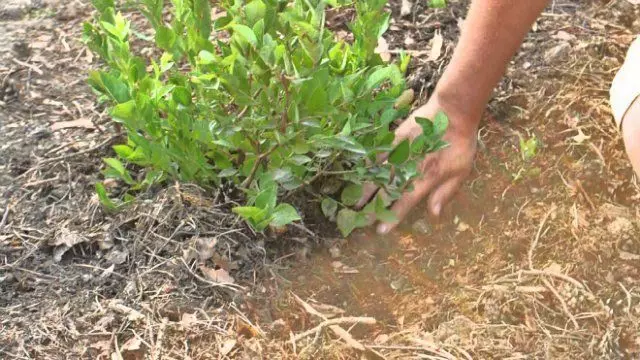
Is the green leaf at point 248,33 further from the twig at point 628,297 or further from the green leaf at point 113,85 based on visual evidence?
the twig at point 628,297

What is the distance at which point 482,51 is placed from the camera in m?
1.81

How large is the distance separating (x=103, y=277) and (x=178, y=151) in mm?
315

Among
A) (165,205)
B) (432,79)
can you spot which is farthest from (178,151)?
(432,79)

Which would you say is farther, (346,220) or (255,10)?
(346,220)

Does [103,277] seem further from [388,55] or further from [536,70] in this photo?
[536,70]

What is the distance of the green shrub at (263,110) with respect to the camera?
147cm

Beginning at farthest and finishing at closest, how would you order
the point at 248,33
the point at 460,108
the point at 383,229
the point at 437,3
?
the point at 437,3 < the point at 460,108 < the point at 383,229 < the point at 248,33

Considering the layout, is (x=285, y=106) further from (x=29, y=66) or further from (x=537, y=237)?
(x=29, y=66)

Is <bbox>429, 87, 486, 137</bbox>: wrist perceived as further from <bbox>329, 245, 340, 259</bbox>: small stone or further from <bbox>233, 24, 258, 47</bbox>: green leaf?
<bbox>233, 24, 258, 47</bbox>: green leaf

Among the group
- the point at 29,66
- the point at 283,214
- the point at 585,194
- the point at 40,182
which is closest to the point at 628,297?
the point at 585,194

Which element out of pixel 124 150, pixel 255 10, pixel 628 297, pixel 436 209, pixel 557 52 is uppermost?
pixel 255 10

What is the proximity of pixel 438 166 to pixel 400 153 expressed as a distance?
0.23 meters

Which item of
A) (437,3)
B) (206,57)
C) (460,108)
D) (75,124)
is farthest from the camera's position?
(437,3)

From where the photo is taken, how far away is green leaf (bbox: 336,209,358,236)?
5.60 feet
